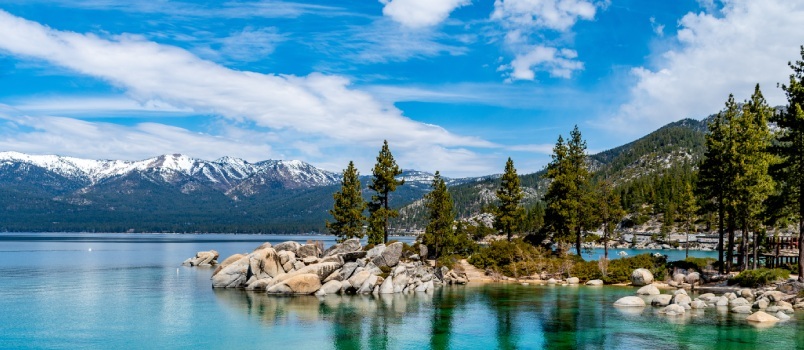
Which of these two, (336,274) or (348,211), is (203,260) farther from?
(336,274)

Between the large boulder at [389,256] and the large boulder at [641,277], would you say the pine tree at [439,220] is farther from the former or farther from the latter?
the large boulder at [641,277]

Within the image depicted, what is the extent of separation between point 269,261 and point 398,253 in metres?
16.2

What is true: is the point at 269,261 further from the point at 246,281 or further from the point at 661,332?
the point at 661,332

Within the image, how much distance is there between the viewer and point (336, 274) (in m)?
65.0

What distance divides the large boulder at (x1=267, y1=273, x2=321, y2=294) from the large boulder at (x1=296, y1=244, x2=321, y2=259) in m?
15.0

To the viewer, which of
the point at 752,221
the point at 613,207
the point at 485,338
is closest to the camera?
the point at 485,338

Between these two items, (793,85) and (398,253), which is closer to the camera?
(793,85)

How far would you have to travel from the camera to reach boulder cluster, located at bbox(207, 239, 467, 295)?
62656 millimetres

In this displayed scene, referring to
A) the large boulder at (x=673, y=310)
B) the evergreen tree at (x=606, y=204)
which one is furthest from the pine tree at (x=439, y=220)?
the large boulder at (x=673, y=310)

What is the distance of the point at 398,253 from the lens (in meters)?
72.3

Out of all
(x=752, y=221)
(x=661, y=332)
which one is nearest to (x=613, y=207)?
(x=752, y=221)

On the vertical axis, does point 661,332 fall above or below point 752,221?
below

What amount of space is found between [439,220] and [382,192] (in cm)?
1245

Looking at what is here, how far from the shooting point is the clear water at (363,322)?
122 ft
